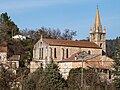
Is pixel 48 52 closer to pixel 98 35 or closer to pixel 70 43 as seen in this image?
pixel 70 43

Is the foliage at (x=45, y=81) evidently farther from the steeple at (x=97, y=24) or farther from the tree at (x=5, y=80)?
the steeple at (x=97, y=24)

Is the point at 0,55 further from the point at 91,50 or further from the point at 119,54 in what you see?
the point at 119,54

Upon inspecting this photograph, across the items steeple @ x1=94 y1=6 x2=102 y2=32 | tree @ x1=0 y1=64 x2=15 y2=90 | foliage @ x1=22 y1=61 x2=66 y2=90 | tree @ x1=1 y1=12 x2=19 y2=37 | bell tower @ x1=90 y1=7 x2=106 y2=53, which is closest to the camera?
tree @ x1=0 y1=64 x2=15 y2=90

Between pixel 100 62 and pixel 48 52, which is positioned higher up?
pixel 48 52

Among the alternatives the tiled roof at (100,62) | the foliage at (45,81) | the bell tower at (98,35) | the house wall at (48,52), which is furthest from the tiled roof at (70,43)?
the foliage at (45,81)

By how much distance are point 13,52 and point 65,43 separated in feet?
37.5

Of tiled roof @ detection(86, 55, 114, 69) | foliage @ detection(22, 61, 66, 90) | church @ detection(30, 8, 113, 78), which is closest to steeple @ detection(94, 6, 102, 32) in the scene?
church @ detection(30, 8, 113, 78)

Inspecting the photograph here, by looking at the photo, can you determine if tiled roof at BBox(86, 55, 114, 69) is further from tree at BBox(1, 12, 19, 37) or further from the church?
tree at BBox(1, 12, 19, 37)

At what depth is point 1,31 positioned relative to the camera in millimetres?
78062

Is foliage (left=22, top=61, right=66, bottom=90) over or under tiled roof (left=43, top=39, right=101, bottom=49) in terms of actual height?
under

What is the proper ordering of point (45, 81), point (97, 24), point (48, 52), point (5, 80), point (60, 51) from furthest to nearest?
point (97, 24) < point (60, 51) < point (48, 52) < point (45, 81) < point (5, 80)

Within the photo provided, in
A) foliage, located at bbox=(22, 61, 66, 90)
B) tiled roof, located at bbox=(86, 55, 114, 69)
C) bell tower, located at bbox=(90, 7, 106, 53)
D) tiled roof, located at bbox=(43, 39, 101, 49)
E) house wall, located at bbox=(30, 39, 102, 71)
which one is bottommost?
foliage, located at bbox=(22, 61, 66, 90)

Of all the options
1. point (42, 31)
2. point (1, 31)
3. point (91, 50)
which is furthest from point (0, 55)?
point (42, 31)

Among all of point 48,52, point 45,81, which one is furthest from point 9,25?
point 45,81
